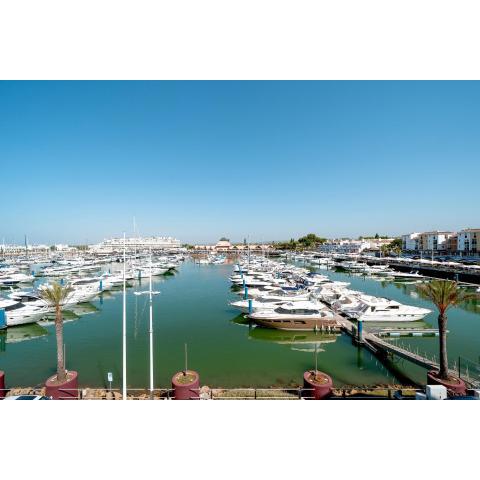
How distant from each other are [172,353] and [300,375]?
7.15 m

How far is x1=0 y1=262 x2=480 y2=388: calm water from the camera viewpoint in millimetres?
12266

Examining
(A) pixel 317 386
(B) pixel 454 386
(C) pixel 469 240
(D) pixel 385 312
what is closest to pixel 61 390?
(A) pixel 317 386

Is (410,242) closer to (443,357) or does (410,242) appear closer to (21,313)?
(443,357)

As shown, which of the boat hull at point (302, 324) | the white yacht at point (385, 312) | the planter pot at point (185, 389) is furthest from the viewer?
the white yacht at point (385, 312)

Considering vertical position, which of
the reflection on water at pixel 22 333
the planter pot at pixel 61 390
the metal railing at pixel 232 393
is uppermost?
the planter pot at pixel 61 390

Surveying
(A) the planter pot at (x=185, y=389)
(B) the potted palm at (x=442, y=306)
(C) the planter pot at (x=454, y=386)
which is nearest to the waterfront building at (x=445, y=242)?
(B) the potted palm at (x=442, y=306)

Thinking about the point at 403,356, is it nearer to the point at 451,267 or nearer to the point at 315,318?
the point at 315,318

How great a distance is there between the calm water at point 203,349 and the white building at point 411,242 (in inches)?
2587

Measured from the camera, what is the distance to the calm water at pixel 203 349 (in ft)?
40.2

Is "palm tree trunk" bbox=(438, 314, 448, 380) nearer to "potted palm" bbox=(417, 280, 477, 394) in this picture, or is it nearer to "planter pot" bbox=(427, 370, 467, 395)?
"potted palm" bbox=(417, 280, 477, 394)

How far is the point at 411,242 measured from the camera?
281ft

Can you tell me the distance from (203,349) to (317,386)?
9.03 meters

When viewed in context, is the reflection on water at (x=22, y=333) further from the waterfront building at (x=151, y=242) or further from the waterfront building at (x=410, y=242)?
the waterfront building at (x=151, y=242)
